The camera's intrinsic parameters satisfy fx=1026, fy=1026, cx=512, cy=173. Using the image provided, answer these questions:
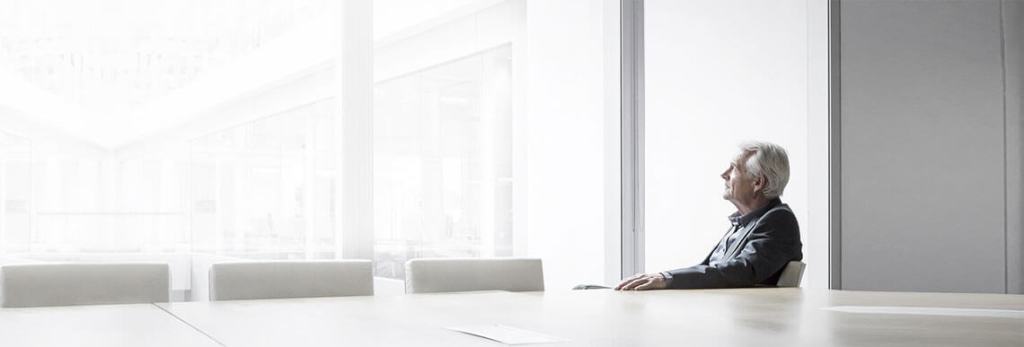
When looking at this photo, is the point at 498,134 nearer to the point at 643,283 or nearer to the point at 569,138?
the point at 569,138

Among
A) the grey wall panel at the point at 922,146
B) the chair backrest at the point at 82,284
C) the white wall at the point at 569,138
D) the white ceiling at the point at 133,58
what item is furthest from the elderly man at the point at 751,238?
the white ceiling at the point at 133,58

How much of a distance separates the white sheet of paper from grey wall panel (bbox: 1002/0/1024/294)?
129 inches

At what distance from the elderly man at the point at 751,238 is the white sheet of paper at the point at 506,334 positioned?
1.39 meters

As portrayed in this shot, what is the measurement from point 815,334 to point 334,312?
1.23m

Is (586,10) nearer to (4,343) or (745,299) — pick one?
(745,299)

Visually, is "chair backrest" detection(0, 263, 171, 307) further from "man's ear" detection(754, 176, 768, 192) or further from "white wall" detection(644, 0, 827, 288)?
"white wall" detection(644, 0, 827, 288)

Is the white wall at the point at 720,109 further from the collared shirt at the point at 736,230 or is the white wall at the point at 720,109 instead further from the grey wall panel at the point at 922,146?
the collared shirt at the point at 736,230

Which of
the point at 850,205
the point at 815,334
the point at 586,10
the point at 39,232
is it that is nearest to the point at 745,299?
the point at 815,334

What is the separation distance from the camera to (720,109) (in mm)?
5957

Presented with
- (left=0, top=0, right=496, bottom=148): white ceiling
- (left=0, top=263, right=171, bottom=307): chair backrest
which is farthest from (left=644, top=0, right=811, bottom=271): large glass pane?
(left=0, top=263, right=171, bottom=307): chair backrest

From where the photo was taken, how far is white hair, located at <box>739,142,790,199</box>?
14.2 feet

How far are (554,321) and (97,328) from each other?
3.48 ft

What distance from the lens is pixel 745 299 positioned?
324 centimetres

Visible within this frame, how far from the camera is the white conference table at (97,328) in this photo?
2.08m
